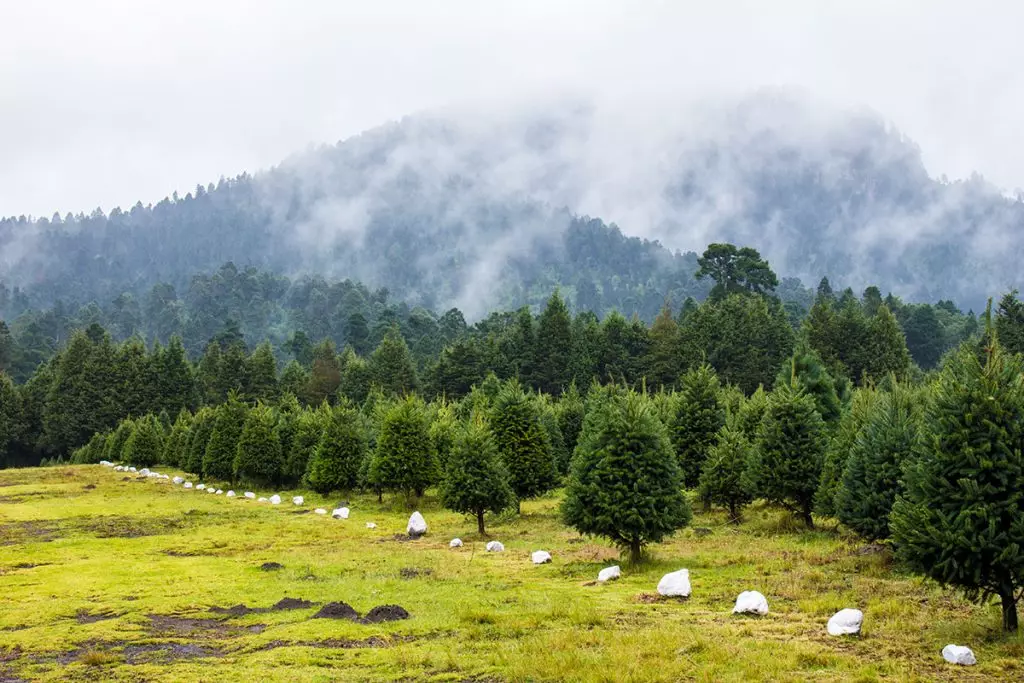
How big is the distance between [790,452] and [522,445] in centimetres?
1516

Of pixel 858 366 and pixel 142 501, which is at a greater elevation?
pixel 858 366

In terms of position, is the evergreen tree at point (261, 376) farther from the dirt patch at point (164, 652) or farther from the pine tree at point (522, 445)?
the dirt patch at point (164, 652)

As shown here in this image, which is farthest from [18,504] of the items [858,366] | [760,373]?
[858,366]

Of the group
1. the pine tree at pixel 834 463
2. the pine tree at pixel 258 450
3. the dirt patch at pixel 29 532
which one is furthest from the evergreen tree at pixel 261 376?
the pine tree at pixel 834 463

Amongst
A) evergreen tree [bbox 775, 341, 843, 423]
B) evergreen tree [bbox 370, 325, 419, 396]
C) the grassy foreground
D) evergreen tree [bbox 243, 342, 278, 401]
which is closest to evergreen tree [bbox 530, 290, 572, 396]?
evergreen tree [bbox 370, 325, 419, 396]

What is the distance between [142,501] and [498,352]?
57893mm

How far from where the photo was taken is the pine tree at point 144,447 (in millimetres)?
79231

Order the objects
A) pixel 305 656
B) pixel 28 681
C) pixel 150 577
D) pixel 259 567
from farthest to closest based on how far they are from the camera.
A: pixel 259 567
pixel 150 577
pixel 305 656
pixel 28 681

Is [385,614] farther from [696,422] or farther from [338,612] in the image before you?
[696,422]

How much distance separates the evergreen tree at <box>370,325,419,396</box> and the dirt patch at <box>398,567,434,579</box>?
79.2 meters

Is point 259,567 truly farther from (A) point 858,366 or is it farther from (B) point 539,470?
(A) point 858,366

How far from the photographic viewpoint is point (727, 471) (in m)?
33.6

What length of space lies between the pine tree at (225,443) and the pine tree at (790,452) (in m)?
42.3

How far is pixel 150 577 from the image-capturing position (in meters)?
23.5
